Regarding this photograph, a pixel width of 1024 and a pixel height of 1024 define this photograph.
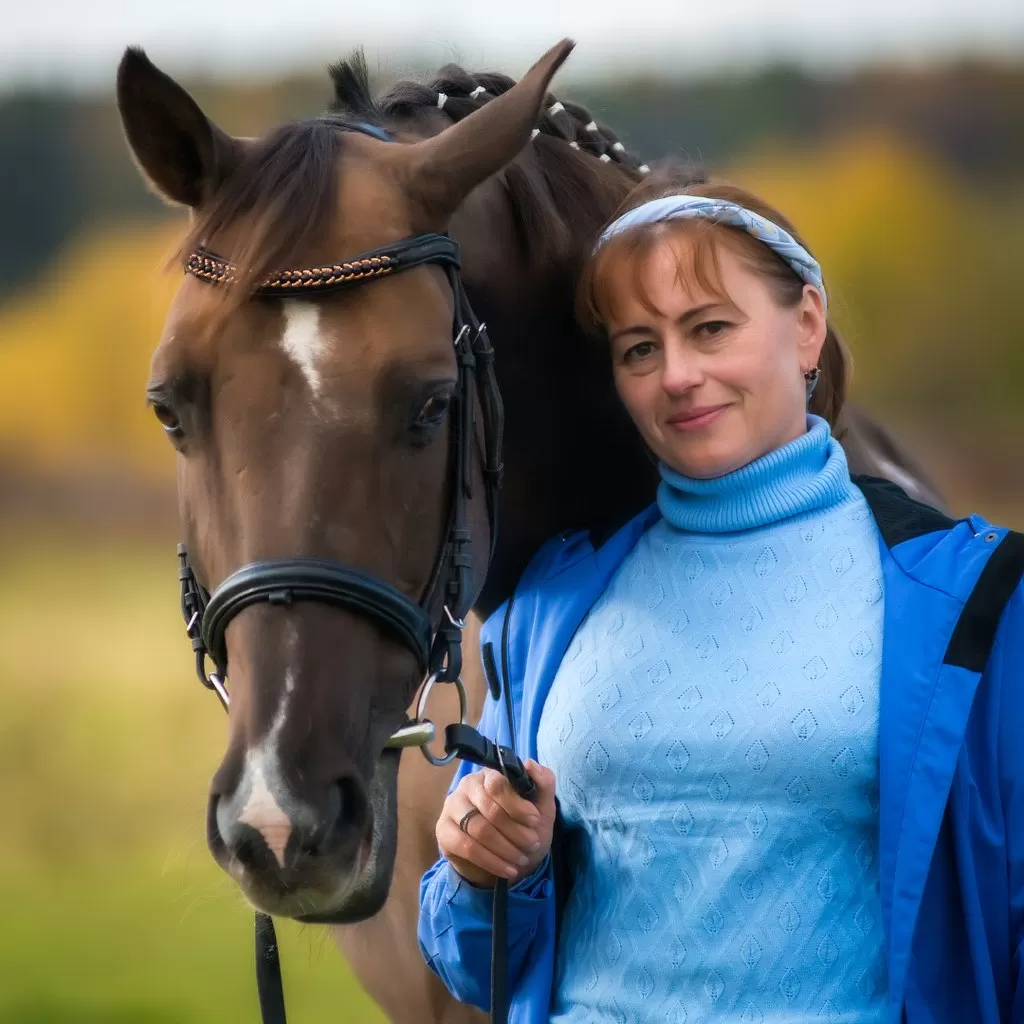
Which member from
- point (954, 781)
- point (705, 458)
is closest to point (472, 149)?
point (705, 458)

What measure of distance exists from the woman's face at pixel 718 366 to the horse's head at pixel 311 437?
0.24 meters

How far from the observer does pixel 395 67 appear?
2084mm

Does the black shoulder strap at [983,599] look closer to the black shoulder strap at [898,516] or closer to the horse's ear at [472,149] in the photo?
the black shoulder strap at [898,516]

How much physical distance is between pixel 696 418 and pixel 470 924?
2.18 ft

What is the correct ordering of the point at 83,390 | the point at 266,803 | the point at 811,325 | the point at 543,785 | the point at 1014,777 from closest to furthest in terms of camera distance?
the point at 266,803 → the point at 1014,777 → the point at 543,785 → the point at 811,325 → the point at 83,390

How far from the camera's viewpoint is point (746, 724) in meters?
1.47

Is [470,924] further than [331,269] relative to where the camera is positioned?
Yes

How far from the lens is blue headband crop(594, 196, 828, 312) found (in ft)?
5.40

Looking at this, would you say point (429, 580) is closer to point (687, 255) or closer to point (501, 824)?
point (501, 824)

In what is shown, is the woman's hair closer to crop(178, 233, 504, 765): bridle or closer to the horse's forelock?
crop(178, 233, 504, 765): bridle

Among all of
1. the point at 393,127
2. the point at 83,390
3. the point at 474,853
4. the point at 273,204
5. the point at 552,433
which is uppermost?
the point at 83,390

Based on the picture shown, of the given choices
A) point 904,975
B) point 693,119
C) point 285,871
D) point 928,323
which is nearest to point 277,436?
point 285,871

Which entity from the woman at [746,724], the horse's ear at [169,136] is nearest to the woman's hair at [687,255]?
the woman at [746,724]

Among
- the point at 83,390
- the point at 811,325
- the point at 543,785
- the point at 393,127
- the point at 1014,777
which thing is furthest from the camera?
the point at 83,390
